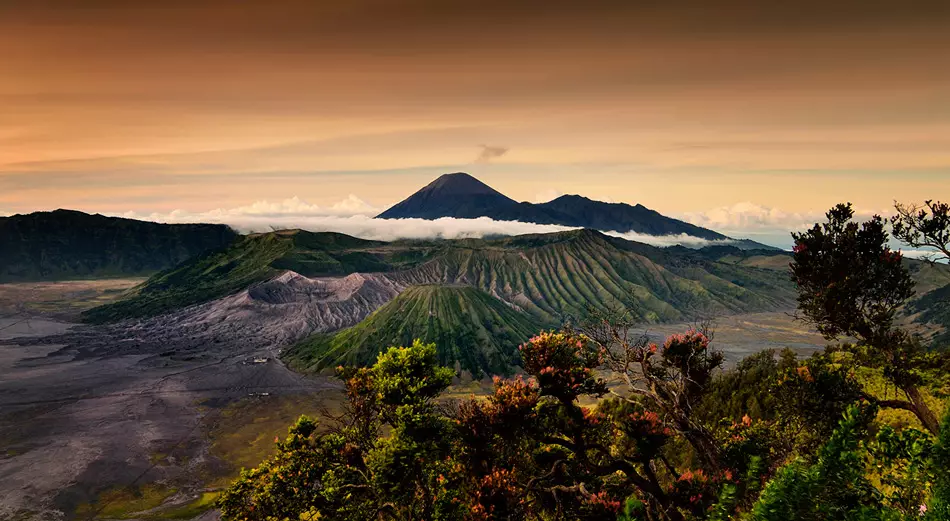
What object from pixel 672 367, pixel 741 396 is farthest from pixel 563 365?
pixel 741 396

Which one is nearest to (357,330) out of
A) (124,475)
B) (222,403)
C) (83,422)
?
(222,403)

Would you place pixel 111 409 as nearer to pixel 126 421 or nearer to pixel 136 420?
pixel 126 421

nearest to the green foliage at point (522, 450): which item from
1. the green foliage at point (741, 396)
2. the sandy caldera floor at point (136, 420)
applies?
the green foliage at point (741, 396)

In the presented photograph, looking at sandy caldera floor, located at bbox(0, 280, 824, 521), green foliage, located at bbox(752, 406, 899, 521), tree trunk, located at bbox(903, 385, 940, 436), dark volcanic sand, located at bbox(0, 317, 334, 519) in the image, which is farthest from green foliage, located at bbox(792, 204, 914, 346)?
dark volcanic sand, located at bbox(0, 317, 334, 519)

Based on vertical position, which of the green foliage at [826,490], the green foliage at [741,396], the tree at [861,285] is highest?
the tree at [861,285]

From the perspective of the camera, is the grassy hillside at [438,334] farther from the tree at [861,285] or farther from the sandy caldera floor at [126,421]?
the tree at [861,285]

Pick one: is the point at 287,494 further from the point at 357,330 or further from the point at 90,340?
the point at 90,340
